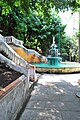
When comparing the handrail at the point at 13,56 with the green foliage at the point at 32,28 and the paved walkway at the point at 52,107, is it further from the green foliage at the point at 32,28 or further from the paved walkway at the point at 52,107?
the green foliage at the point at 32,28

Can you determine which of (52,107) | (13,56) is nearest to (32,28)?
(13,56)

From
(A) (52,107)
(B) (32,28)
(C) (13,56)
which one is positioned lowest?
(A) (52,107)

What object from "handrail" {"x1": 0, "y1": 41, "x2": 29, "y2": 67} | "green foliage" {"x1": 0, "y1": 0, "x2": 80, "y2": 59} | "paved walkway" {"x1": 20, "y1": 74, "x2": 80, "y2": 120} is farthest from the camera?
"green foliage" {"x1": 0, "y1": 0, "x2": 80, "y2": 59}

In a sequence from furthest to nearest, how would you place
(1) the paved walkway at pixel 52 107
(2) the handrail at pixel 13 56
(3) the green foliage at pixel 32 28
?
(3) the green foliage at pixel 32 28 → (2) the handrail at pixel 13 56 → (1) the paved walkway at pixel 52 107

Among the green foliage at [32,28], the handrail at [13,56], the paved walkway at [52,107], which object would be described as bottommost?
the paved walkway at [52,107]

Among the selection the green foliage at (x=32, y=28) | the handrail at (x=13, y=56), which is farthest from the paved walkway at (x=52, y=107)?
the green foliage at (x=32, y=28)

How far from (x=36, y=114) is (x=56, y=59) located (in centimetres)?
1277

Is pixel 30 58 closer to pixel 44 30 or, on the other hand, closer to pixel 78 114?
pixel 44 30

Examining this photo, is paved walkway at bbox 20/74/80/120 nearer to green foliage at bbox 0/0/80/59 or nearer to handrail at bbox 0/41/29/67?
handrail at bbox 0/41/29/67

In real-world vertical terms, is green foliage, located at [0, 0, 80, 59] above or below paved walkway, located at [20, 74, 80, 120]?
above

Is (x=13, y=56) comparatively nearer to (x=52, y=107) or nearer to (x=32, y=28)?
(x=52, y=107)

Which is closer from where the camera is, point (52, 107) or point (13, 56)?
point (52, 107)

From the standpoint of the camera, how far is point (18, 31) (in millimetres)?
22016

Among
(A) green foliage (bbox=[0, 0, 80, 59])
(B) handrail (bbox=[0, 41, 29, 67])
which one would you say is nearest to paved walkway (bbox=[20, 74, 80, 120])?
(B) handrail (bbox=[0, 41, 29, 67])
